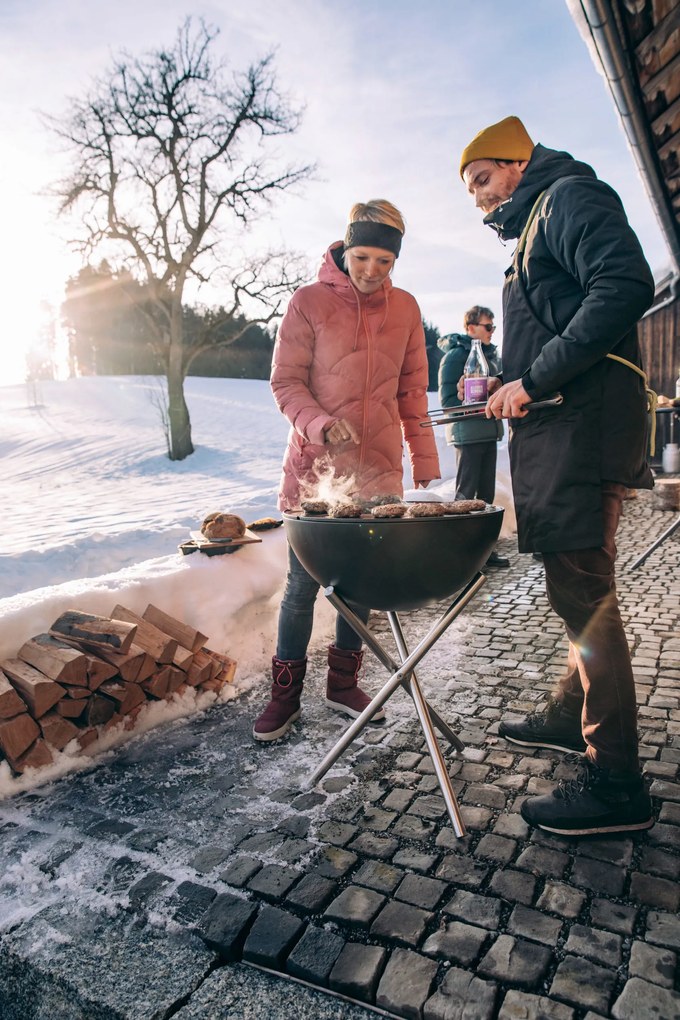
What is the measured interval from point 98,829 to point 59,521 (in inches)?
308

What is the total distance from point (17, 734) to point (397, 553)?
5.54ft

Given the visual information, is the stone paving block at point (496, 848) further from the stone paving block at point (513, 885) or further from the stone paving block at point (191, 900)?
the stone paving block at point (191, 900)

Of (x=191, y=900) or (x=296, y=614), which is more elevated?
(x=296, y=614)

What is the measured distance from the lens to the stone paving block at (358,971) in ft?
4.99

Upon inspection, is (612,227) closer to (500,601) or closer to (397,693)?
(397,693)

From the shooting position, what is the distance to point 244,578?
12.6 feet

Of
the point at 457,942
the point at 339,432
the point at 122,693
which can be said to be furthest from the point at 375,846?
the point at 339,432

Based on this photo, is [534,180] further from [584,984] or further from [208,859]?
[208,859]

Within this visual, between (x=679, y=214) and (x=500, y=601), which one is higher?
(x=679, y=214)

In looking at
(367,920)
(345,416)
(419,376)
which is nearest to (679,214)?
(419,376)

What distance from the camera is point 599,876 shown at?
1.85 metres

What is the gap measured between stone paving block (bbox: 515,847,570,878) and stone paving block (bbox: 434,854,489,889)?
121 mm

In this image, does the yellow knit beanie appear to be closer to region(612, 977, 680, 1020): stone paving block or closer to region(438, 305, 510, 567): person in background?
region(612, 977, 680, 1020): stone paving block

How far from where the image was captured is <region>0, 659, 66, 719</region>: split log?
2537 mm
